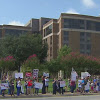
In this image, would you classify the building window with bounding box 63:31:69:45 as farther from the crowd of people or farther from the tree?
the crowd of people

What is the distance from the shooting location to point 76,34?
7219 cm

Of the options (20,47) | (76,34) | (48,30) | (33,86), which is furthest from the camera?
(48,30)

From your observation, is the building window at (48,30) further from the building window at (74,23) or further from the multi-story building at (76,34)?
the building window at (74,23)

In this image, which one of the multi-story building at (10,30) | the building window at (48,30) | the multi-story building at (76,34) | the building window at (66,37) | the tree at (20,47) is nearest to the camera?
the tree at (20,47)

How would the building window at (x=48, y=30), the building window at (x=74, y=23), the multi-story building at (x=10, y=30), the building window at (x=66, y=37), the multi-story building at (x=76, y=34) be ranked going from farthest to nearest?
the multi-story building at (x=10, y=30) → the building window at (x=48, y=30) → the building window at (x=66, y=37) → the multi-story building at (x=76, y=34) → the building window at (x=74, y=23)

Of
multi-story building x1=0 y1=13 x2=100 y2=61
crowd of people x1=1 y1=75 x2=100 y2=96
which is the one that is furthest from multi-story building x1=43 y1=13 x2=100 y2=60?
crowd of people x1=1 y1=75 x2=100 y2=96

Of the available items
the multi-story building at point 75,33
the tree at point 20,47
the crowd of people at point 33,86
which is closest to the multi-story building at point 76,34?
the multi-story building at point 75,33

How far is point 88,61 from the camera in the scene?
35.8 m

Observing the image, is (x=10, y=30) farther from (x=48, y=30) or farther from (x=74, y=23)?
(x=74, y=23)

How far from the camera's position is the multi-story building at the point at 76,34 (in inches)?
2793

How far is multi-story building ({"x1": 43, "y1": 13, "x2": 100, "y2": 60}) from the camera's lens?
70.9 meters

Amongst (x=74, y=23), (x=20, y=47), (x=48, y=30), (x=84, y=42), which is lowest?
(x=20, y=47)

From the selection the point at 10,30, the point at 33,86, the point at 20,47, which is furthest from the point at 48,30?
the point at 33,86

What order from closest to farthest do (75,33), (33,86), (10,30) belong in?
(33,86), (75,33), (10,30)
